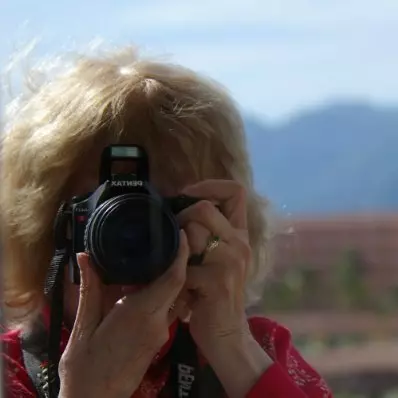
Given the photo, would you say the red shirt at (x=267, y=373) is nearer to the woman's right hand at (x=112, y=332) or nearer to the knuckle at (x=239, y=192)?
the woman's right hand at (x=112, y=332)

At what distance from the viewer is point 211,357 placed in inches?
39.3

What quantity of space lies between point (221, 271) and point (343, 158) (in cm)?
20

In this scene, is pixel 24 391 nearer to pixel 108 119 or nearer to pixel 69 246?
pixel 69 246

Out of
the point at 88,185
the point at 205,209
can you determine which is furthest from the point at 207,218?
the point at 88,185

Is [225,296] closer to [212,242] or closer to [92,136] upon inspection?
[212,242]

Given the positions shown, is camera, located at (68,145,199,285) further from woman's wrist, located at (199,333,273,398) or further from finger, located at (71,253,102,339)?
woman's wrist, located at (199,333,273,398)

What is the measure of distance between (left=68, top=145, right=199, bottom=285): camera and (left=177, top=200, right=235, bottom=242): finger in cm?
2

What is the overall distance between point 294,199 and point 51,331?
31cm

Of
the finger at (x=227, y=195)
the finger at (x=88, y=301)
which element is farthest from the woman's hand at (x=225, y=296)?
the finger at (x=88, y=301)

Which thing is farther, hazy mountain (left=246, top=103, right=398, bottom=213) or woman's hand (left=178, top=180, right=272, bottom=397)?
woman's hand (left=178, top=180, right=272, bottom=397)

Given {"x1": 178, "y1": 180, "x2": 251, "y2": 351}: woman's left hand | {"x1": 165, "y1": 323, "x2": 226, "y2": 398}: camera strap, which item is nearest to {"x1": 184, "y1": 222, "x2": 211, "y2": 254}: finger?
{"x1": 178, "y1": 180, "x2": 251, "y2": 351}: woman's left hand

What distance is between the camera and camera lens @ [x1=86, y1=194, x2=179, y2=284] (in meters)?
0.90

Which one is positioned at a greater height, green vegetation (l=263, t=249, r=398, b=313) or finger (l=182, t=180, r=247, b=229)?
finger (l=182, t=180, r=247, b=229)

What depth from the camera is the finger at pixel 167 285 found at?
916mm
